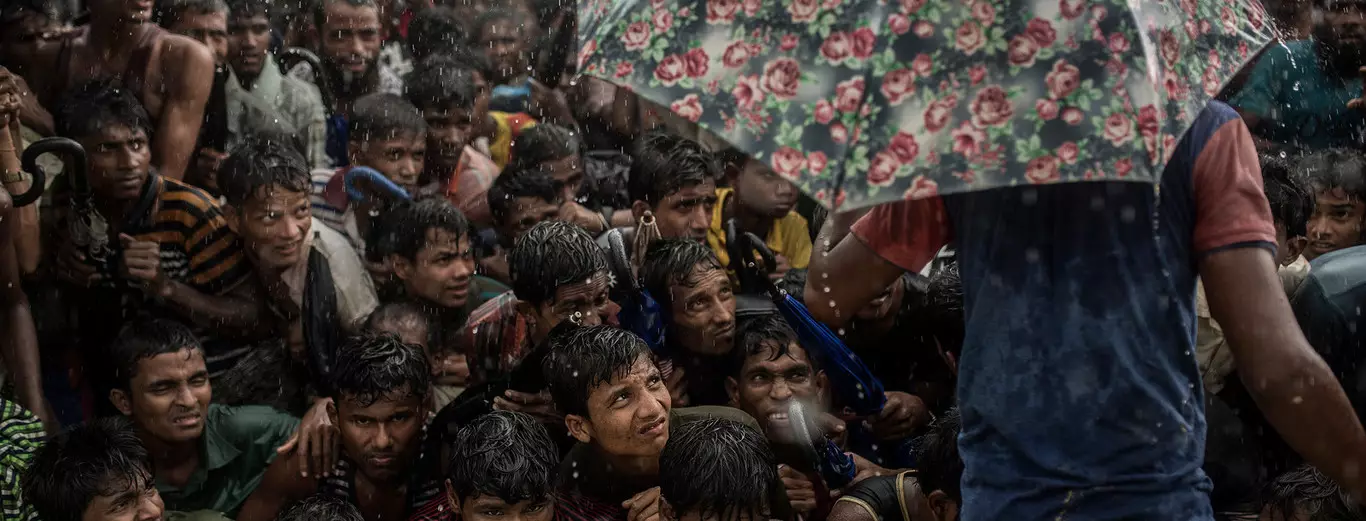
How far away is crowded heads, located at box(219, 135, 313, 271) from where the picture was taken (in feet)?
18.5

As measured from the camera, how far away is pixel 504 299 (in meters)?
5.40

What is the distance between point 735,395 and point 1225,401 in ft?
5.14

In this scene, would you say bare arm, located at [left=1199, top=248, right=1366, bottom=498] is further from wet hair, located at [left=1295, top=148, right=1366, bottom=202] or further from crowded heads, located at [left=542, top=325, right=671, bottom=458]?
wet hair, located at [left=1295, top=148, right=1366, bottom=202]

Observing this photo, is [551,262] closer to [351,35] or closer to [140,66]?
[140,66]

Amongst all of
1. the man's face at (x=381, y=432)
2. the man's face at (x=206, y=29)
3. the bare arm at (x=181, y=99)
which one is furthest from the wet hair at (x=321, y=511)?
the man's face at (x=206, y=29)

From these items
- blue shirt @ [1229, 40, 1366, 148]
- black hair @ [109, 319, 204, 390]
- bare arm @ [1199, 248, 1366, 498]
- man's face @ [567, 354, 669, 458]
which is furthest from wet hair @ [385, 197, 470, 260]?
bare arm @ [1199, 248, 1366, 498]

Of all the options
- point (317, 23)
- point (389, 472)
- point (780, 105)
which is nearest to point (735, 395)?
point (389, 472)

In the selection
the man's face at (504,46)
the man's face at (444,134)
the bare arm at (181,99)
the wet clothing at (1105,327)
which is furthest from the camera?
the man's face at (504,46)

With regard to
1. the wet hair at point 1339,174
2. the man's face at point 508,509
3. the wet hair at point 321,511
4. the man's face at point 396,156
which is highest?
the wet hair at point 1339,174

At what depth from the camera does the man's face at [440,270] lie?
221 inches

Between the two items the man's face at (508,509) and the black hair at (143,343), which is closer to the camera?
the man's face at (508,509)

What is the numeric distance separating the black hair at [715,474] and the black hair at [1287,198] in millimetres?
1949

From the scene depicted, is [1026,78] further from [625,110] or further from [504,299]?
[625,110]

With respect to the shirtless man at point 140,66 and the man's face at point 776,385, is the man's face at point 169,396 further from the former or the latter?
the man's face at point 776,385
